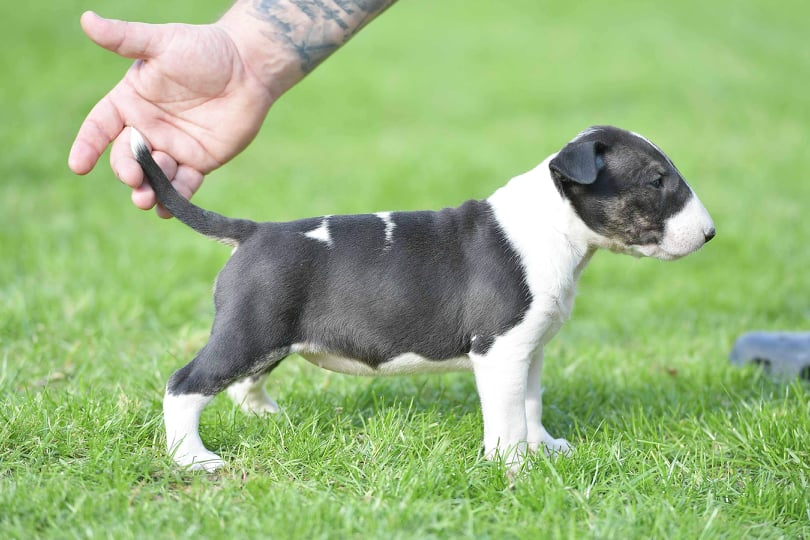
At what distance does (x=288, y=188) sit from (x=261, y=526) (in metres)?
6.83

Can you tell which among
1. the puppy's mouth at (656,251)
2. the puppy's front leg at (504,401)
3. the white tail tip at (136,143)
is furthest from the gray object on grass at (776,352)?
the white tail tip at (136,143)

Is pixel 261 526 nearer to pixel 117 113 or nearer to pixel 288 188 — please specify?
pixel 117 113

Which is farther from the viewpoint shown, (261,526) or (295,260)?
(295,260)

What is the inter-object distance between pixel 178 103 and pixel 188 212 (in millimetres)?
786

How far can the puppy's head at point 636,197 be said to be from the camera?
12.2 feet

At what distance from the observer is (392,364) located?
149 inches

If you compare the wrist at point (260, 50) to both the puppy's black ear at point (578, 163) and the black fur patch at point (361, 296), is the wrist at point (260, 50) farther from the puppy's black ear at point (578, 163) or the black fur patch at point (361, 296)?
the puppy's black ear at point (578, 163)

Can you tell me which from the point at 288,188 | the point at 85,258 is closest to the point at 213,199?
the point at 288,188

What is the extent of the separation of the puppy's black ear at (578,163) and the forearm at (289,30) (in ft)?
5.03

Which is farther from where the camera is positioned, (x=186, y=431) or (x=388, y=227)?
(x=388, y=227)

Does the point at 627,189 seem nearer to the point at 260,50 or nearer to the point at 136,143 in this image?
the point at 260,50

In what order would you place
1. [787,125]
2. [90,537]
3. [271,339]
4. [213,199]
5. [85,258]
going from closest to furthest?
[90,537] → [271,339] → [85,258] → [213,199] → [787,125]

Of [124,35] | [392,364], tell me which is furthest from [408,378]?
[124,35]

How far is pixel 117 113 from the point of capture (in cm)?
421
